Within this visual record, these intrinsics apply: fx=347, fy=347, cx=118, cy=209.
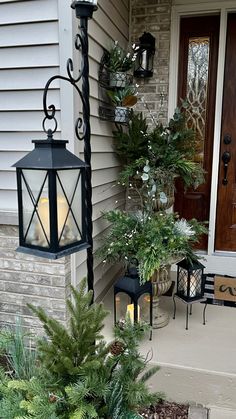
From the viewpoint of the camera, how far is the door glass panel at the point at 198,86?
9.46 ft

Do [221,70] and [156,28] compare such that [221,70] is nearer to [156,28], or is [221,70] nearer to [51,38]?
[156,28]

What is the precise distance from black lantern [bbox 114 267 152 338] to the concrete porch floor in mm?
165

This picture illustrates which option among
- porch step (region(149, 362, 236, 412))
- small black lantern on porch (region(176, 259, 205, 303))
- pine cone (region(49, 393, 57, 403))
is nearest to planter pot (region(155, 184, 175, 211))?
small black lantern on porch (region(176, 259, 205, 303))

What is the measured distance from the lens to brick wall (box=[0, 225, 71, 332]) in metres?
1.96

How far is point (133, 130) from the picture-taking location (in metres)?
2.53

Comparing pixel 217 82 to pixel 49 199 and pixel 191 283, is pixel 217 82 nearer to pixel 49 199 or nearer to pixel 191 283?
pixel 191 283

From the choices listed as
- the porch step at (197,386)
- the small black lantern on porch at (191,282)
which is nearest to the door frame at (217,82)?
the small black lantern on porch at (191,282)

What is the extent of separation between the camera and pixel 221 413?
158 centimetres

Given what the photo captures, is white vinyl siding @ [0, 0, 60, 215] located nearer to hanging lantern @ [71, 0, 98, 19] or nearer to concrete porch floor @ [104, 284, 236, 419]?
hanging lantern @ [71, 0, 98, 19]

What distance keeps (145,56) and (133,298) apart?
1950 millimetres

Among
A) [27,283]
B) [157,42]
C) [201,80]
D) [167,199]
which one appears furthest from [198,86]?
[27,283]

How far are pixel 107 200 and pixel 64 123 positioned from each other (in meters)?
0.88

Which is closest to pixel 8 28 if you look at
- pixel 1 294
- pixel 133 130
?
pixel 133 130

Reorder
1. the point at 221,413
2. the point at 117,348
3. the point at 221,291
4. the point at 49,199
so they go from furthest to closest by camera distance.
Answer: the point at 221,291 → the point at 221,413 → the point at 117,348 → the point at 49,199
